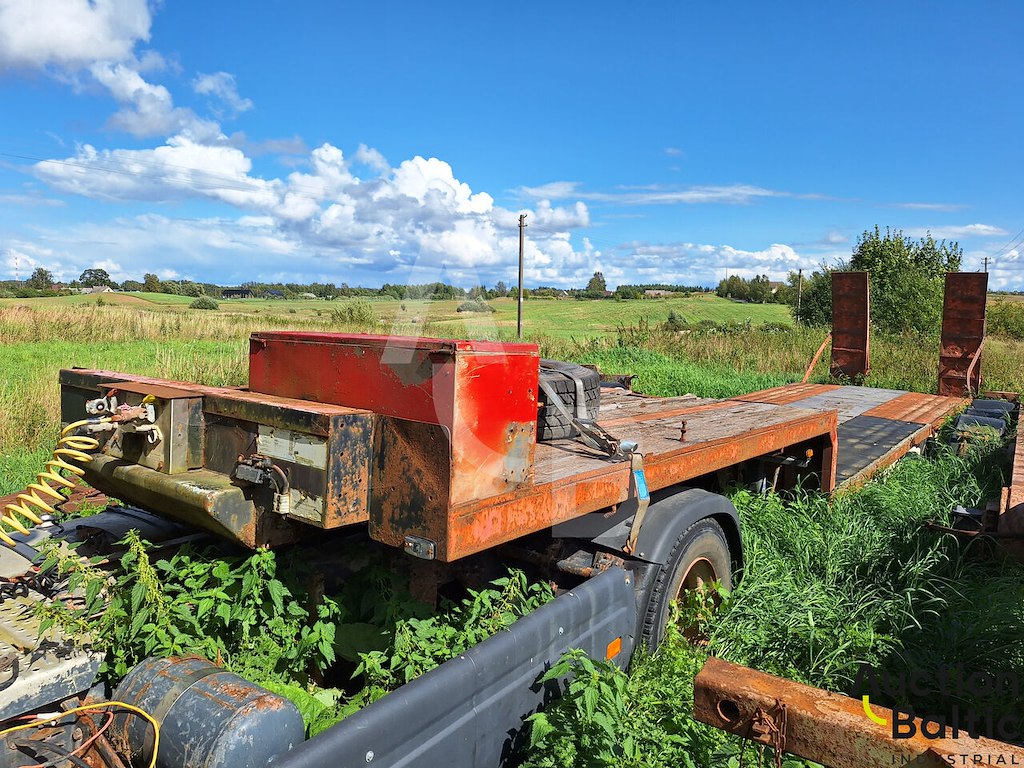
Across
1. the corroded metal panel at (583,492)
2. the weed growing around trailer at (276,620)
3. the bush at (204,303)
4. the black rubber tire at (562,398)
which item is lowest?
the weed growing around trailer at (276,620)

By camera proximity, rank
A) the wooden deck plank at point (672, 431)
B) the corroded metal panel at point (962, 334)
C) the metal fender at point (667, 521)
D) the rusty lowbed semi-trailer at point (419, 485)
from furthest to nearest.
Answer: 1. the corroded metal panel at point (962, 334)
2. the metal fender at point (667, 521)
3. the wooden deck plank at point (672, 431)
4. the rusty lowbed semi-trailer at point (419, 485)

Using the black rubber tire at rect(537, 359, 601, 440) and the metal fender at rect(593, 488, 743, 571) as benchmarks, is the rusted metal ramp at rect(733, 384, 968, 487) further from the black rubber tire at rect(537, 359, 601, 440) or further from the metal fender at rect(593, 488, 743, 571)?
the black rubber tire at rect(537, 359, 601, 440)

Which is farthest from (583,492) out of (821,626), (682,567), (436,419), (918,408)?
(918,408)

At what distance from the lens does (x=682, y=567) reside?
3113 mm

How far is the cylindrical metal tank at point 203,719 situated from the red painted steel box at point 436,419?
56 cm

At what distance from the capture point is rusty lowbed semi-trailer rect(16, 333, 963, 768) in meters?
1.93

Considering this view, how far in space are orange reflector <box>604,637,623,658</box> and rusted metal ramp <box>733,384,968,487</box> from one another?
10.5 ft

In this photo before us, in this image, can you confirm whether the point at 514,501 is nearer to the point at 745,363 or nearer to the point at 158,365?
the point at 158,365

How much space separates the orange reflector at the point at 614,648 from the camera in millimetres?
2581

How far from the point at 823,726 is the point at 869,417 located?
26.6 ft

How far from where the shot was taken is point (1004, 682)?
124 inches

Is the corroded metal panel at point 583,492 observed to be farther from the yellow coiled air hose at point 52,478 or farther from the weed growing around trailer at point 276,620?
the yellow coiled air hose at point 52,478
